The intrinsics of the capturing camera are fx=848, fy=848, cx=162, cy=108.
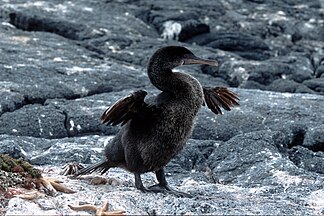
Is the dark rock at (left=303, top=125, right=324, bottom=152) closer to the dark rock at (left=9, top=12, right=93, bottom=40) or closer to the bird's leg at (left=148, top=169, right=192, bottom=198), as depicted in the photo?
the bird's leg at (left=148, top=169, right=192, bottom=198)

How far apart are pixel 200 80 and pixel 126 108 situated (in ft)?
23.6

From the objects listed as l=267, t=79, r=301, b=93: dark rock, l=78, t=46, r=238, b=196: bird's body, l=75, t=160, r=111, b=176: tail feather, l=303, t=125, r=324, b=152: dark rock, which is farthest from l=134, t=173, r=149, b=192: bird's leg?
l=267, t=79, r=301, b=93: dark rock

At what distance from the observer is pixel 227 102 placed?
8.05 meters

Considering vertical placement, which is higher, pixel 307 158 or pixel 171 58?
pixel 171 58

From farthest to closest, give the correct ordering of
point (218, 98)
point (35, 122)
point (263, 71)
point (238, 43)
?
point (238, 43), point (263, 71), point (35, 122), point (218, 98)

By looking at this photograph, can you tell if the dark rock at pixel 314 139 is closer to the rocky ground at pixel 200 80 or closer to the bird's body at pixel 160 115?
the rocky ground at pixel 200 80

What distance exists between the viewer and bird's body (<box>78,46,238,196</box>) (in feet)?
22.7

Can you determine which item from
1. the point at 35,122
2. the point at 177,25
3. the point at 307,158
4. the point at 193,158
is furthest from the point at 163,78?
A: the point at 177,25

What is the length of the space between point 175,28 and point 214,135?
20.4 ft

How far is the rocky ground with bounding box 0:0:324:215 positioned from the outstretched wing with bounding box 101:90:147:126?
0.61 metres

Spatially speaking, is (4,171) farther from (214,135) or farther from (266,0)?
(266,0)

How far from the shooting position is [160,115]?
6961 millimetres

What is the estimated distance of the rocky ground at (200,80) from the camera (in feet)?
23.8

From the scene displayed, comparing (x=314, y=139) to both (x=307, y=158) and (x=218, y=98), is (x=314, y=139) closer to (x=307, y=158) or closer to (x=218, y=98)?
(x=307, y=158)
